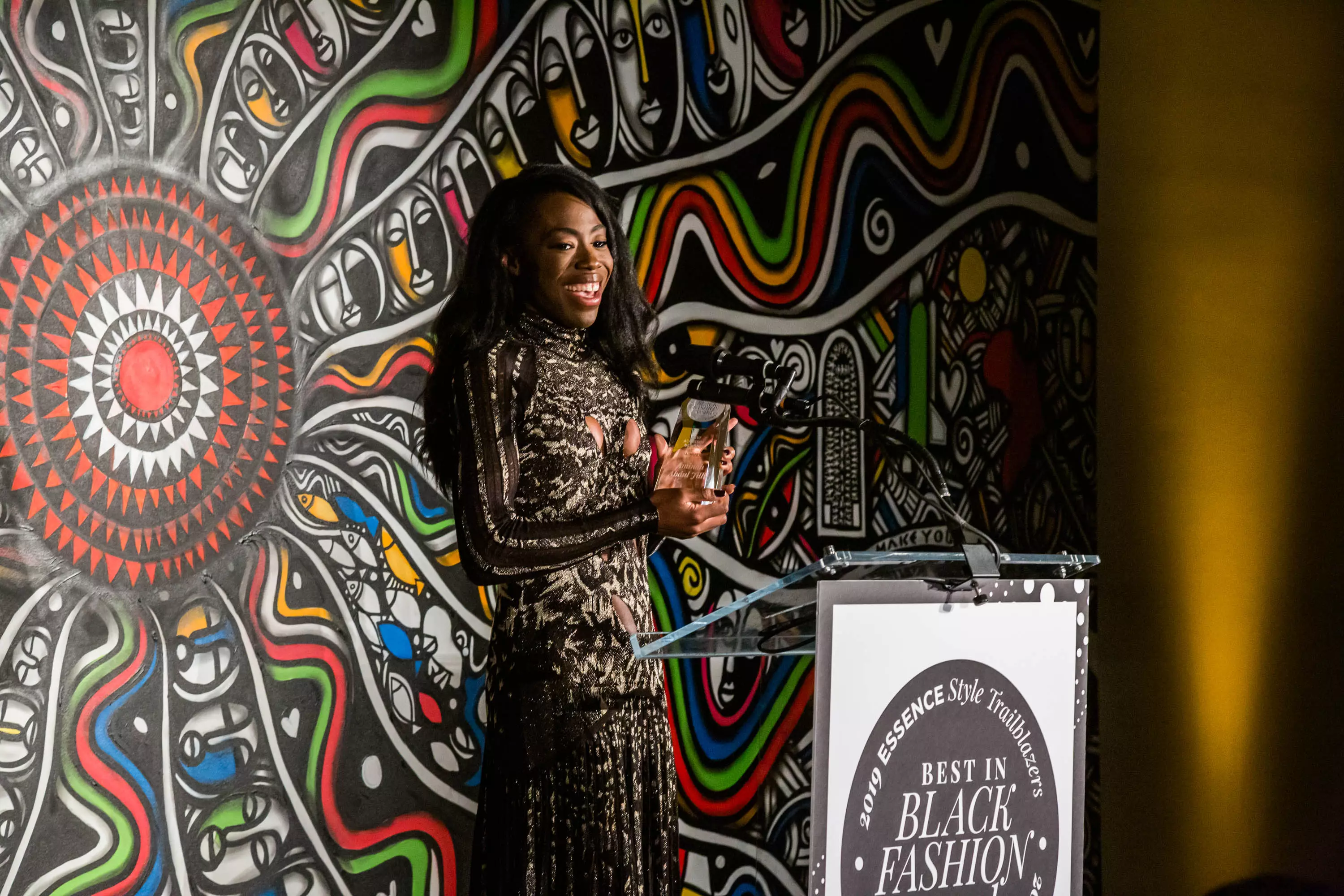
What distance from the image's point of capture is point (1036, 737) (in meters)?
1.42

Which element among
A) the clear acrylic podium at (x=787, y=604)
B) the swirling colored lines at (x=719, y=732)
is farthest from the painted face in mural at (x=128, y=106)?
the clear acrylic podium at (x=787, y=604)

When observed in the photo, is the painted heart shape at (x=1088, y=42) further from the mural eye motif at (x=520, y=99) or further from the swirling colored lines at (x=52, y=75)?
the swirling colored lines at (x=52, y=75)

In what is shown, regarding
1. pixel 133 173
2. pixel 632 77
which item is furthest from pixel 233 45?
pixel 632 77

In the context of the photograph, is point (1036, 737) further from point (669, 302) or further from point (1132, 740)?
point (1132, 740)

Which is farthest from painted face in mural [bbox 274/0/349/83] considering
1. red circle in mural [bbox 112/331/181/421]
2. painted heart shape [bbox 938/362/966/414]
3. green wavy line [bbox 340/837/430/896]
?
painted heart shape [bbox 938/362/966/414]

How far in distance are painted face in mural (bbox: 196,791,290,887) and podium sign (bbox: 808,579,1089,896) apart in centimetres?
162

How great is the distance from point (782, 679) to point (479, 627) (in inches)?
35.2

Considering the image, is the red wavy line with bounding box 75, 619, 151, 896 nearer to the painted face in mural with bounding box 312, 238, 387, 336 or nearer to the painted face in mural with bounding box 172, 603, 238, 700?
the painted face in mural with bounding box 172, 603, 238, 700

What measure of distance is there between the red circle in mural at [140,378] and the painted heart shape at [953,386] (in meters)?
1.86

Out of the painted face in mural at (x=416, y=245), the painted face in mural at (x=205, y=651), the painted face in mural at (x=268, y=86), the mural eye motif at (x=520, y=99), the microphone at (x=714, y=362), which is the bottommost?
the painted face in mural at (x=205, y=651)

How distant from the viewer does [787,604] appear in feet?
4.53

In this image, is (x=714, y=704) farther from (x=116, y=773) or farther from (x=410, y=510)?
(x=116, y=773)

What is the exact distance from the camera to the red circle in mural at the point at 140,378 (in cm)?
228

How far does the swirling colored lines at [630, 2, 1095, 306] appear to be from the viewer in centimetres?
314
